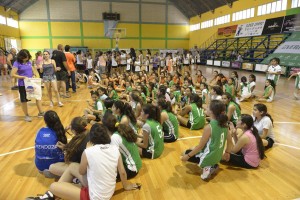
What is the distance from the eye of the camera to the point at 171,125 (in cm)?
389

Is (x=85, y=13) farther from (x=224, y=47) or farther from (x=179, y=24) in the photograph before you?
(x=224, y=47)

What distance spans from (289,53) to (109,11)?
16608 millimetres

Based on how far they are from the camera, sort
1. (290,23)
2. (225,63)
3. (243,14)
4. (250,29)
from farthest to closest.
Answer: (225,63), (243,14), (250,29), (290,23)

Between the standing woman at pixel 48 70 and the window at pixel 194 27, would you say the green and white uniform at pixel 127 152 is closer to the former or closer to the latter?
the standing woman at pixel 48 70

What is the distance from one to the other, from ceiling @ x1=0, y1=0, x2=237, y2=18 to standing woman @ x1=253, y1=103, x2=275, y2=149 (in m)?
17.5

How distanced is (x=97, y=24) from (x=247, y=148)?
73.7 feet

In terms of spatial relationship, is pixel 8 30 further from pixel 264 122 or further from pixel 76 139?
pixel 264 122

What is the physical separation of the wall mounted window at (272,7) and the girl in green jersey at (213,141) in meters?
14.7

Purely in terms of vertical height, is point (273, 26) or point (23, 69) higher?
point (273, 26)

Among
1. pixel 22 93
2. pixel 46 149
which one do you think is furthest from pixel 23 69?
pixel 46 149

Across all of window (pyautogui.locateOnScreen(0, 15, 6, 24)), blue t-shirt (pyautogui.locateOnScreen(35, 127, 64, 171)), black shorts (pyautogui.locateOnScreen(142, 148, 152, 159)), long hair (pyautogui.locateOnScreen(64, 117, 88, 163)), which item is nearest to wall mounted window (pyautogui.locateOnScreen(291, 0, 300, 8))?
black shorts (pyautogui.locateOnScreen(142, 148, 152, 159))

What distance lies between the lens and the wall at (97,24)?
2162cm

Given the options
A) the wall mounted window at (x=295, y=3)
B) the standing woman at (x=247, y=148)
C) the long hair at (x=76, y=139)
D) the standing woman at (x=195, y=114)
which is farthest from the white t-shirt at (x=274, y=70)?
the wall mounted window at (x=295, y=3)

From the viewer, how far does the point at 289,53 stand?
1321cm
